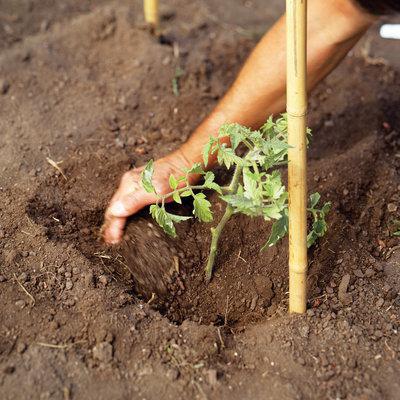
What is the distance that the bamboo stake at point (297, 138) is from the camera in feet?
5.95

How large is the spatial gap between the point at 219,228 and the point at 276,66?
2.44ft

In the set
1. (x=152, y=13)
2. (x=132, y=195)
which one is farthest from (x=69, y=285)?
(x=152, y=13)

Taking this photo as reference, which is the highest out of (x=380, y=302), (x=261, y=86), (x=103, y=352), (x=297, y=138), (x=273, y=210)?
→ (x=297, y=138)

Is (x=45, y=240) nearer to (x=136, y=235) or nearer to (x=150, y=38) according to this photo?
(x=136, y=235)

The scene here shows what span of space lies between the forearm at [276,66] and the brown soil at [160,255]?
31 centimetres

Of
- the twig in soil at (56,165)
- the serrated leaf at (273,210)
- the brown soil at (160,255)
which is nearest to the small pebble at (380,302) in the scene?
the brown soil at (160,255)

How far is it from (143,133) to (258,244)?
32.4 inches

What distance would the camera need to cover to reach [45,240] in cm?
242

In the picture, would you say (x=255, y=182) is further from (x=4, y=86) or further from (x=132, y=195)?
(x=4, y=86)

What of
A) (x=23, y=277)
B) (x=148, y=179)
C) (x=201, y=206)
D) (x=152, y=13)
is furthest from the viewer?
(x=152, y=13)

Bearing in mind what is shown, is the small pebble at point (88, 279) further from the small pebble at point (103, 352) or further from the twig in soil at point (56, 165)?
the twig in soil at point (56, 165)

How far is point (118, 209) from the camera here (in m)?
2.51

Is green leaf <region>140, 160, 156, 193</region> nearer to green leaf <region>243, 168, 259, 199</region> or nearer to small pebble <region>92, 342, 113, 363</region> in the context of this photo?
green leaf <region>243, 168, 259, 199</region>

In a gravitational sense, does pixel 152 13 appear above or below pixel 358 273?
above
